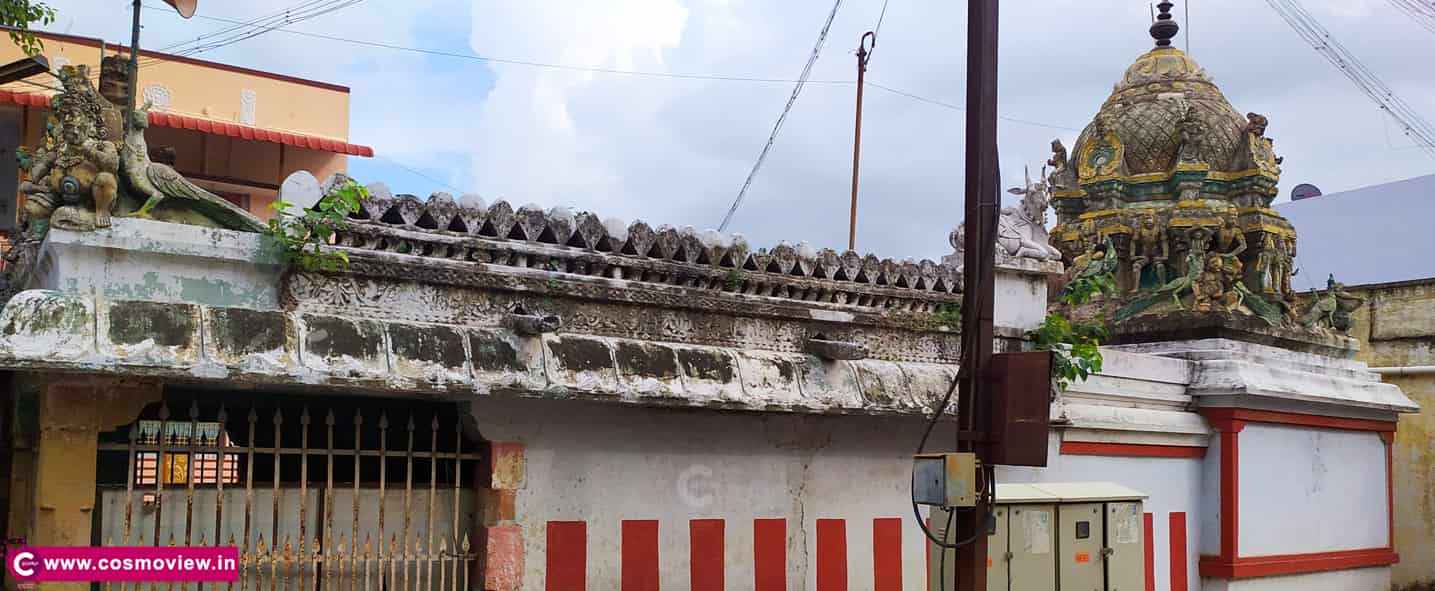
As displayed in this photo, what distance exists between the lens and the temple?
21.2ft

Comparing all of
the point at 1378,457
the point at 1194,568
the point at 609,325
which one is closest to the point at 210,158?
the point at 609,325

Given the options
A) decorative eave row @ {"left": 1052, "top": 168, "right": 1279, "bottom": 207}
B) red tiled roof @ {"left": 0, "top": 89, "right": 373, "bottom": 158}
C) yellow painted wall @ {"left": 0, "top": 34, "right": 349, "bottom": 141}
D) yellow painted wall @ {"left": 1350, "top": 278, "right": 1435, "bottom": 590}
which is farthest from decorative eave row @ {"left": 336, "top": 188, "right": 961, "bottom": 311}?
yellow painted wall @ {"left": 0, "top": 34, "right": 349, "bottom": 141}

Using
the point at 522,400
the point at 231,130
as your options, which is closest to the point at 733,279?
the point at 522,400

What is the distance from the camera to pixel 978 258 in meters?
7.06

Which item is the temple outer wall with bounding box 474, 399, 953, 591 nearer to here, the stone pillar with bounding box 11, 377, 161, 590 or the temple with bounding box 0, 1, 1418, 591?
the temple with bounding box 0, 1, 1418, 591

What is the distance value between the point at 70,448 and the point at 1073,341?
281 inches

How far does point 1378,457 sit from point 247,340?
39.9ft

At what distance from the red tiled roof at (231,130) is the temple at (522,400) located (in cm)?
975

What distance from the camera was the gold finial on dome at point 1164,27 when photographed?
1594cm

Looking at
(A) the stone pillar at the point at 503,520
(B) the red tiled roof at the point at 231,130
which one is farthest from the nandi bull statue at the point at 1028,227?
(B) the red tiled roof at the point at 231,130

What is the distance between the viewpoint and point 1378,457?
14.0 metres

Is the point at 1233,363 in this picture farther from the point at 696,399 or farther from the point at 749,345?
the point at 696,399

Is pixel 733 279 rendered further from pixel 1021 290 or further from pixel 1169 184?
pixel 1169 184

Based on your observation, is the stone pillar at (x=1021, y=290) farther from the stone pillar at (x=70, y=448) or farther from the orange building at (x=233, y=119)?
the orange building at (x=233, y=119)
